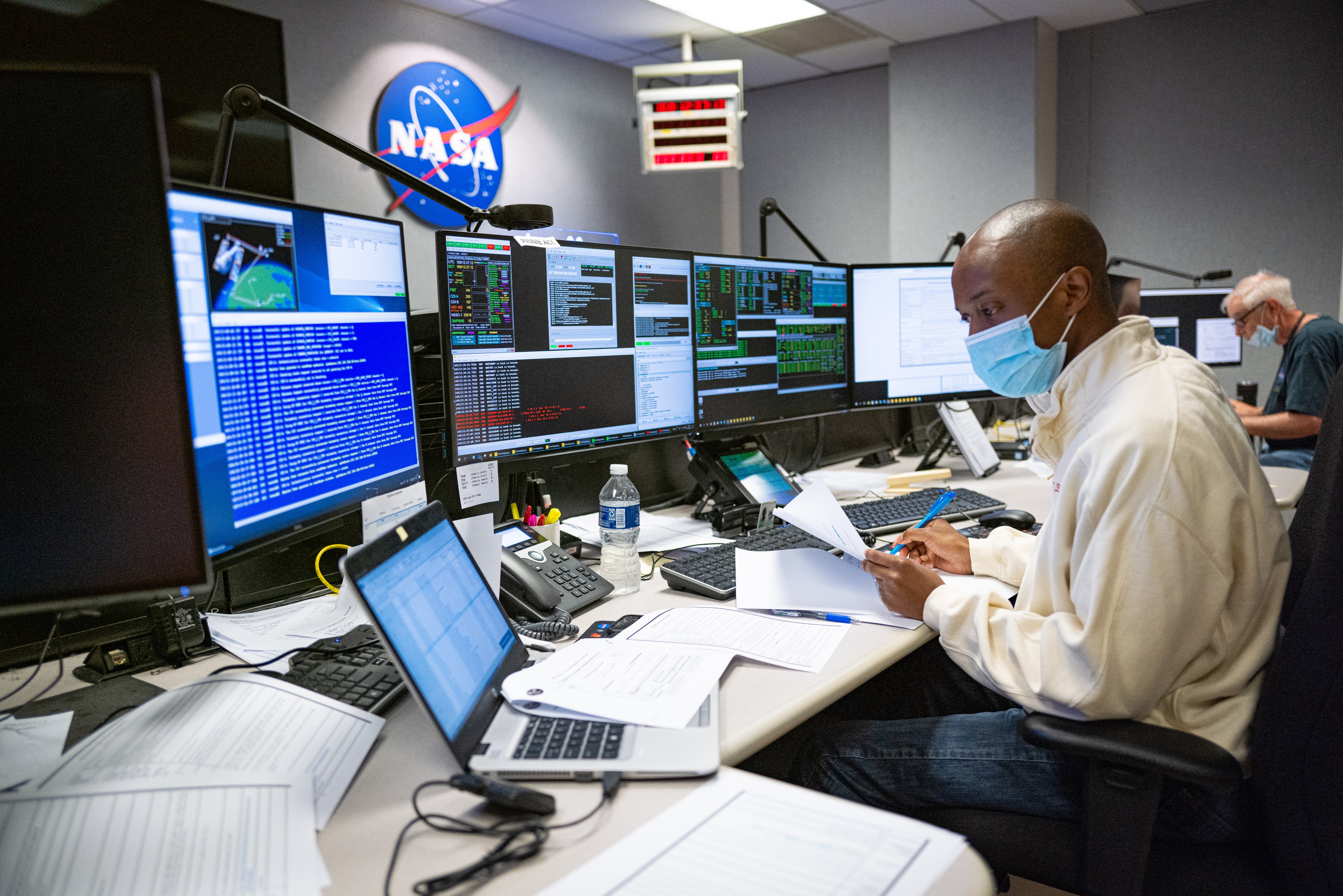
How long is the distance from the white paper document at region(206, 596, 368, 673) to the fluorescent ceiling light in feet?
12.5

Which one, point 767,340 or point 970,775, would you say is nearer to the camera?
point 970,775

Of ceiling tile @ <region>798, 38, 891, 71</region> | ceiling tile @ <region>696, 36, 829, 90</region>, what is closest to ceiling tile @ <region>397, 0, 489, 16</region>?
ceiling tile @ <region>696, 36, 829, 90</region>

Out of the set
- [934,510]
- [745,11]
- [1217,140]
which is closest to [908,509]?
[934,510]

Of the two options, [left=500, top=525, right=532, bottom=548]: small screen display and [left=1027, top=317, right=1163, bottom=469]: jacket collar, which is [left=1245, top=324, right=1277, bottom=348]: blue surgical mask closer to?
[left=1027, top=317, right=1163, bottom=469]: jacket collar

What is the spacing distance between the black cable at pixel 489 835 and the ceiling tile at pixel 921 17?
4.49m

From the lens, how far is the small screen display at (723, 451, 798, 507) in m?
1.78

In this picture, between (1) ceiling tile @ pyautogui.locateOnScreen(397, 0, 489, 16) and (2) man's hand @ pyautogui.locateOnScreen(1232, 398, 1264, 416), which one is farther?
(1) ceiling tile @ pyautogui.locateOnScreen(397, 0, 489, 16)

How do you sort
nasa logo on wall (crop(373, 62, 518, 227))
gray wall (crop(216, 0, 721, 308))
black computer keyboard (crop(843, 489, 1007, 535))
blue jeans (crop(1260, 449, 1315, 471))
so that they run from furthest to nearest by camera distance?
nasa logo on wall (crop(373, 62, 518, 227)) → gray wall (crop(216, 0, 721, 308)) → blue jeans (crop(1260, 449, 1315, 471)) → black computer keyboard (crop(843, 489, 1007, 535))

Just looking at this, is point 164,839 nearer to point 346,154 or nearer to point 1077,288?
point 346,154

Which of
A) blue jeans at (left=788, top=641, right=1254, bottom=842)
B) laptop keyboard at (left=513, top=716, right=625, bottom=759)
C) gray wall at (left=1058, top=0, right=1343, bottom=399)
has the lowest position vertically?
blue jeans at (left=788, top=641, right=1254, bottom=842)

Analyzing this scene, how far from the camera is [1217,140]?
449 cm

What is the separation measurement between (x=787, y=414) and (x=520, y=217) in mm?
845

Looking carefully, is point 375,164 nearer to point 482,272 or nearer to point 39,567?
point 482,272

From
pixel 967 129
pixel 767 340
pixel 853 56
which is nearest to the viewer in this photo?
pixel 767 340
